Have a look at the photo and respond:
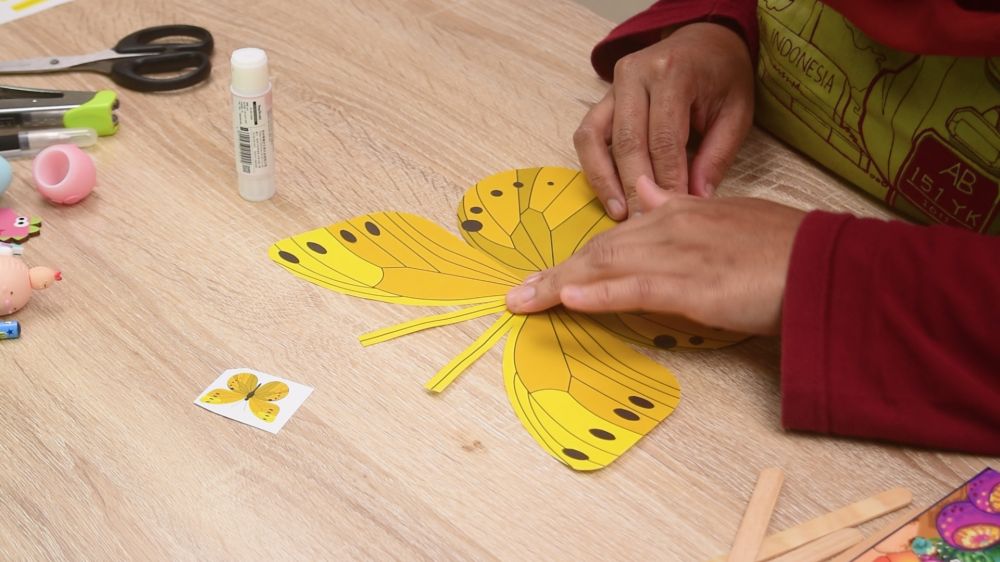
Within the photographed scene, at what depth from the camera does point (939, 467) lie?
2.25 feet

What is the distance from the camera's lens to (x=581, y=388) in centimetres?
72

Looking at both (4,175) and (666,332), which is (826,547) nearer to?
(666,332)

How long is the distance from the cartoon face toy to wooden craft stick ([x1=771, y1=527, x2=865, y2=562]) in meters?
0.62

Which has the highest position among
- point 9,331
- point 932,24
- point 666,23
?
point 932,24

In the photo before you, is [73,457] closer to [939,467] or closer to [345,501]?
[345,501]

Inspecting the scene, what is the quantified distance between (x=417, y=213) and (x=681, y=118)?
260mm

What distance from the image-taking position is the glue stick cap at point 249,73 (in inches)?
31.8

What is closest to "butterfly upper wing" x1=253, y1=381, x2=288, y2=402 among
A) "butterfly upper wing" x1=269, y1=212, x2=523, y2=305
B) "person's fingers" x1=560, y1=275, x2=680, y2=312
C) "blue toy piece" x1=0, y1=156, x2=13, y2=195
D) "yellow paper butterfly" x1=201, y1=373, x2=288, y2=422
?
"yellow paper butterfly" x1=201, y1=373, x2=288, y2=422

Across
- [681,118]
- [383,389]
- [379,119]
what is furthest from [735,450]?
[379,119]

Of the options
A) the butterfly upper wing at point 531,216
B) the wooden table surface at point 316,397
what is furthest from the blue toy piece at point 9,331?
the butterfly upper wing at point 531,216

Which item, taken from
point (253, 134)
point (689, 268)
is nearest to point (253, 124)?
point (253, 134)

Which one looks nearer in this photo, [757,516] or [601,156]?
[757,516]

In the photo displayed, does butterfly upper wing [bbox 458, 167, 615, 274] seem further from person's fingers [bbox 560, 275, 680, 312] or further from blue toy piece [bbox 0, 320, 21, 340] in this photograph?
blue toy piece [bbox 0, 320, 21, 340]

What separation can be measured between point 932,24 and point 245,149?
0.56 meters
